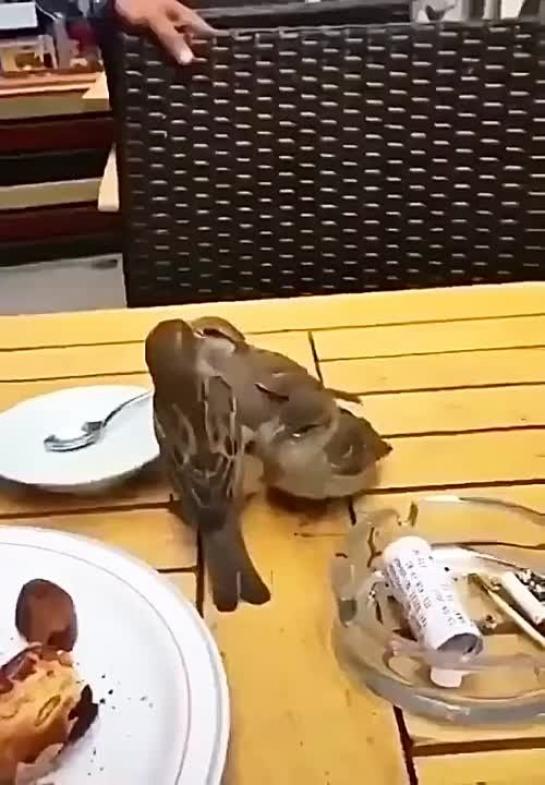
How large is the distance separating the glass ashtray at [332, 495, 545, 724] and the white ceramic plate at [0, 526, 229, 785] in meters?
0.09

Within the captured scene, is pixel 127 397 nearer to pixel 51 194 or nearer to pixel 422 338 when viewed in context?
pixel 422 338

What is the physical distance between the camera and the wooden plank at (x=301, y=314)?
108cm

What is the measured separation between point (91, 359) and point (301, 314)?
185mm

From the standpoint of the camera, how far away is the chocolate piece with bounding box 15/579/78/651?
0.68m

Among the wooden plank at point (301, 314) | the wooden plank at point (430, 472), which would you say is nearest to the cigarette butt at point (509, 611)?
the wooden plank at point (430, 472)

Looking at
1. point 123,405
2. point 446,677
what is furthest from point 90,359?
point 446,677

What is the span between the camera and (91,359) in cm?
104

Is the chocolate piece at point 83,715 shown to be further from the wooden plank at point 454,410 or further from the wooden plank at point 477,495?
the wooden plank at point 454,410

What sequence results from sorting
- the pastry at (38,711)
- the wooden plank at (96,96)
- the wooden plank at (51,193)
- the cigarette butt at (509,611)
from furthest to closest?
the wooden plank at (51,193) < the wooden plank at (96,96) < the cigarette butt at (509,611) < the pastry at (38,711)

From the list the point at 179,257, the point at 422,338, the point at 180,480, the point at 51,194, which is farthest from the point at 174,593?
the point at 51,194

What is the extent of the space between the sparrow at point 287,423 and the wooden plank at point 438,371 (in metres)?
0.15

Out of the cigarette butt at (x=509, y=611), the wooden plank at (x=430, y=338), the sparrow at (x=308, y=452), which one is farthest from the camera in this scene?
the wooden plank at (x=430, y=338)

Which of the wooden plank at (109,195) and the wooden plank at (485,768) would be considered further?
the wooden plank at (109,195)

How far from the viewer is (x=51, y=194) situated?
3.18 m
